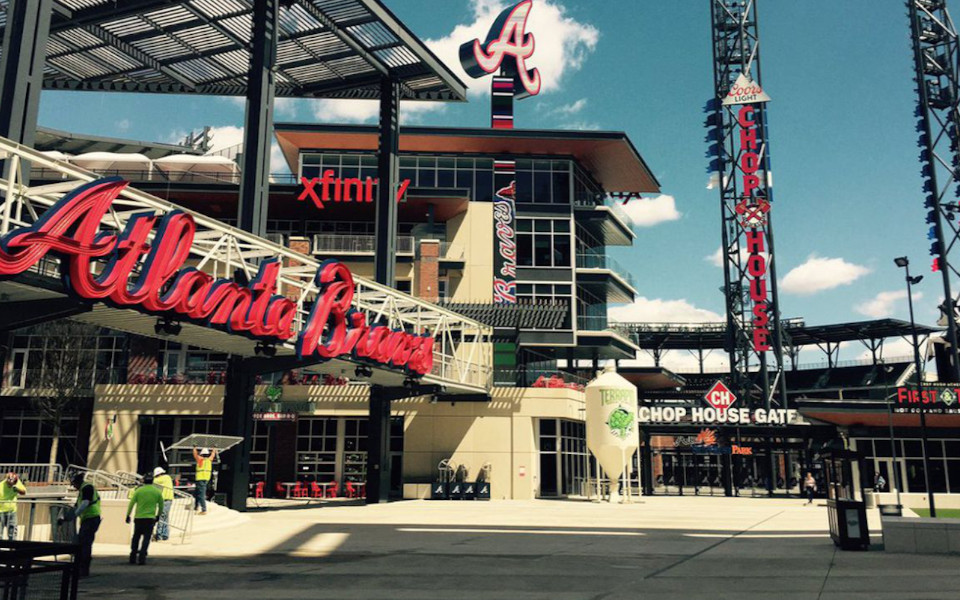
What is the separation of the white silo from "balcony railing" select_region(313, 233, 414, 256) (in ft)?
57.3

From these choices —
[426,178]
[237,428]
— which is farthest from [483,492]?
[426,178]

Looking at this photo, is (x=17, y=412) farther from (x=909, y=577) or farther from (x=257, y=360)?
(x=909, y=577)

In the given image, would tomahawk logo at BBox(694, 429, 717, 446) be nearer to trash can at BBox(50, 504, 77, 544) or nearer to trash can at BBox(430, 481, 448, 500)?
trash can at BBox(430, 481, 448, 500)

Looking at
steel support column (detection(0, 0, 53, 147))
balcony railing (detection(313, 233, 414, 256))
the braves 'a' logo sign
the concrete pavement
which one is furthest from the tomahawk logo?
steel support column (detection(0, 0, 53, 147))

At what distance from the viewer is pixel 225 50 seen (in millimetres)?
36562

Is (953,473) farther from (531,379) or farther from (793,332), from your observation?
(793,332)

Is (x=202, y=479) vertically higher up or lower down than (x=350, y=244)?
lower down

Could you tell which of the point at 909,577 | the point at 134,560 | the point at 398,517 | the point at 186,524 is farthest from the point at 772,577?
the point at 398,517

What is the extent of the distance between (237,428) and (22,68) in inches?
524

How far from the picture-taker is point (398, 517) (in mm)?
29047

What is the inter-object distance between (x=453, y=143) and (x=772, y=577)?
146 ft

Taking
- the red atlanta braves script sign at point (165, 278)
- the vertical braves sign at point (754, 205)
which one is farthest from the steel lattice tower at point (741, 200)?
the red atlanta braves script sign at point (165, 278)

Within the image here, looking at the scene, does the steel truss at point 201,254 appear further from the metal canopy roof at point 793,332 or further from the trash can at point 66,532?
the metal canopy roof at point 793,332

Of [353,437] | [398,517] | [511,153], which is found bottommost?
[398,517]
